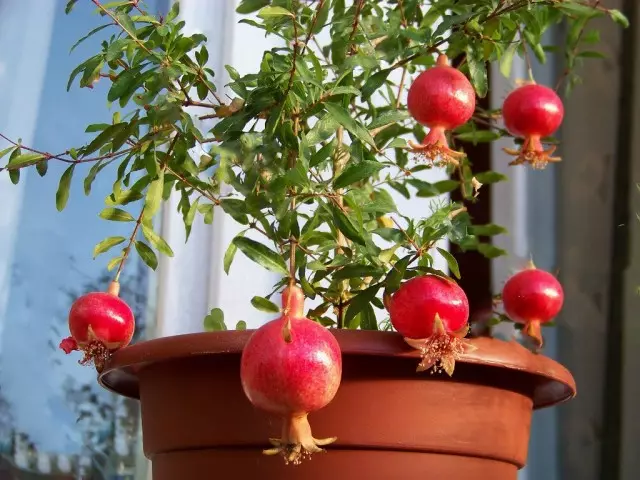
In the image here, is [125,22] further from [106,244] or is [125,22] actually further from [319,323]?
[319,323]

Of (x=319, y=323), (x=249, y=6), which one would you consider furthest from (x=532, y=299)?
(x=249, y=6)

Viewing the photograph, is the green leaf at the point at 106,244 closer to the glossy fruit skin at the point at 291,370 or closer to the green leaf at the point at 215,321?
the green leaf at the point at 215,321

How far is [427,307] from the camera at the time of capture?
0.67 metres

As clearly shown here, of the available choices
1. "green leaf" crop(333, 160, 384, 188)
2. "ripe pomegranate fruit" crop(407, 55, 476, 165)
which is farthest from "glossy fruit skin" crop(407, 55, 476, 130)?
"green leaf" crop(333, 160, 384, 188)

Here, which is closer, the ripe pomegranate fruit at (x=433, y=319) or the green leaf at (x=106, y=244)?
the ripe pomegranate fruit at (x=433, y=319)

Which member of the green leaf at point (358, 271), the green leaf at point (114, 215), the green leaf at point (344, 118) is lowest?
the green leaf at point (358, 271)

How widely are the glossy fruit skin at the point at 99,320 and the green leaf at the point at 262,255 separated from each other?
0.55 ft

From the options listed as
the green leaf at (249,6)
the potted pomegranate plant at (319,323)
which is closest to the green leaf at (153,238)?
the potted pomegranate plant at (319,323)

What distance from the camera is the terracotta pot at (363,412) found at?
2.26 ft

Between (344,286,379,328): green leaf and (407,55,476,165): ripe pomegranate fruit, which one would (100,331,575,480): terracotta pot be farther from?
(407,55,476,165): ripe pomegranate fruit

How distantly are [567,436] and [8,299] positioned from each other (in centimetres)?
93

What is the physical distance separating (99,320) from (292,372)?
0.30 m

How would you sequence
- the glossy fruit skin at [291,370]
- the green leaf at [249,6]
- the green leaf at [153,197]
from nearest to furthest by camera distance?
the glossy fruit skin at [291,370] < the green leaf at [153,197] < the green leaf at [249,6]

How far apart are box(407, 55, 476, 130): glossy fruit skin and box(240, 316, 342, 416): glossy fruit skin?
293 mm
